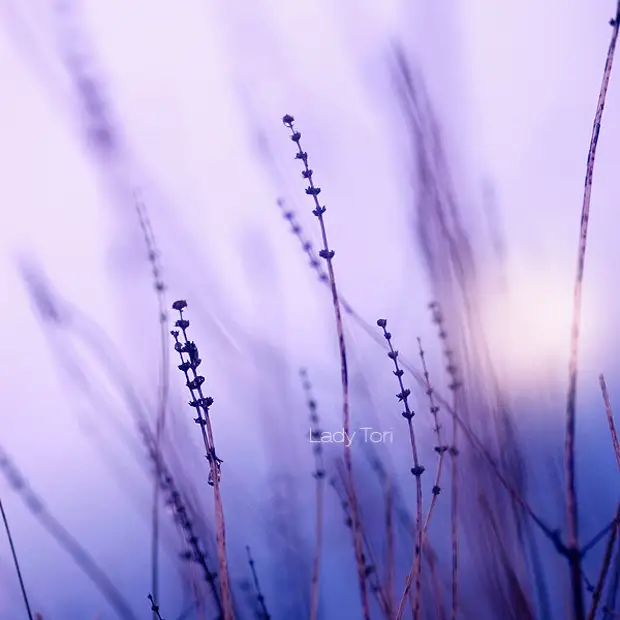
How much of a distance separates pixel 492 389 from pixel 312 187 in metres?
0.71

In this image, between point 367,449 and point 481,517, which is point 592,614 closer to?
point 481,517

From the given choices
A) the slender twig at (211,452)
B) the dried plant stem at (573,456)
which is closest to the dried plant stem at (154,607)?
the slender twig at (211,452)

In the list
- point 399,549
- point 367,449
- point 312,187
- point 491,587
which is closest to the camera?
point 312,187

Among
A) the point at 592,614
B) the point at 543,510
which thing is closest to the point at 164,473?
the point at 592,614

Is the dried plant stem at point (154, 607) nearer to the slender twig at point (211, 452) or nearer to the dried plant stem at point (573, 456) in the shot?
the slender twig at point (211, 452)

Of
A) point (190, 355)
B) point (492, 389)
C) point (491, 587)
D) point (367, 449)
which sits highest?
point (190, 355)

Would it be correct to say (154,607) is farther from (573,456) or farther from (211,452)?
(573,456)

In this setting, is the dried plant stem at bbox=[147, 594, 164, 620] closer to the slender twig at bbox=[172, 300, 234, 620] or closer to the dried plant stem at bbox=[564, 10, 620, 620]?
the slender twig at bbox=[172, 300, 234, 620]

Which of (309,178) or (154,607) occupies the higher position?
(309,178)

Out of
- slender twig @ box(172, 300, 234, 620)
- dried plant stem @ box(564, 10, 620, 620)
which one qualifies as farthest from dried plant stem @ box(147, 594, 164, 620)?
dried plant stem @ box(564, 10, 620, 620)

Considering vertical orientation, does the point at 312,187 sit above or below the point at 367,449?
above

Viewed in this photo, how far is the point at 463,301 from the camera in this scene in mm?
1564

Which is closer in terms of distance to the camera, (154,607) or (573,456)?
(573,456)

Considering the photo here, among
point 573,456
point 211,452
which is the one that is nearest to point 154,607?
point 211,452
